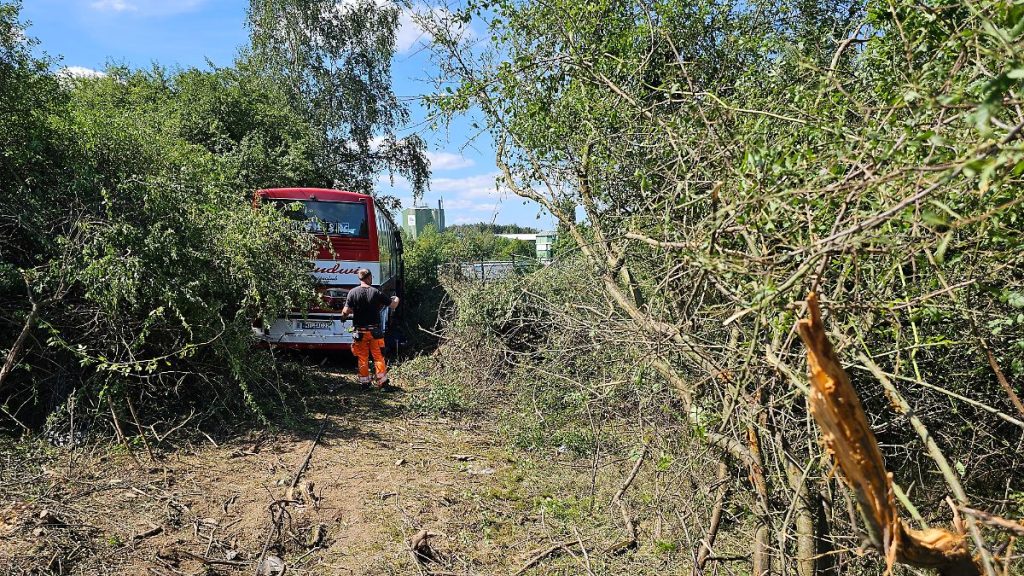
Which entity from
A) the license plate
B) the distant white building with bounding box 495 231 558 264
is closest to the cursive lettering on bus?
the license plate

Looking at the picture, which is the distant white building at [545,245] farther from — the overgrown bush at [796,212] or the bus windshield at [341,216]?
the bus windshield at [341,216]

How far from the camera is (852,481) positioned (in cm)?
177

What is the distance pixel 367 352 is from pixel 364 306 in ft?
2.28

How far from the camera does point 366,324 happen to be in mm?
9422

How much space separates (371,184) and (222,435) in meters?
17.4

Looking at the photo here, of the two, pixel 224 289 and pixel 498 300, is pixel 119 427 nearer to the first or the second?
pixel 224 289

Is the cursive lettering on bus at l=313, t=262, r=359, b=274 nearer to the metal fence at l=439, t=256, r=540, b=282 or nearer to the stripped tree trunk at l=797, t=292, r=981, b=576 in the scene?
the metal fence at l=439, t=256, r=540, b=282

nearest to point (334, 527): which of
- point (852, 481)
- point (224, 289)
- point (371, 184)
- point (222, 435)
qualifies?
point (222, 435)

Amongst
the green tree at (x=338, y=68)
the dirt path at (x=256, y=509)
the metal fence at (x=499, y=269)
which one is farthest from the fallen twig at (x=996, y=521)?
the green tree at (x=338, y=68)

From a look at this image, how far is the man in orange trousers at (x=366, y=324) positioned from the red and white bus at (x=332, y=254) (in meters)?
0.80

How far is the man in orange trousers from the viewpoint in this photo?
941 cm

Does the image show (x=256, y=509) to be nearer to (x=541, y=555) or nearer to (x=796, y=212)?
(x=541, y=555)

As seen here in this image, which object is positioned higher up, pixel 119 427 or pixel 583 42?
pixel 583 42

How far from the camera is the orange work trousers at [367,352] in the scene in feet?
31.0
